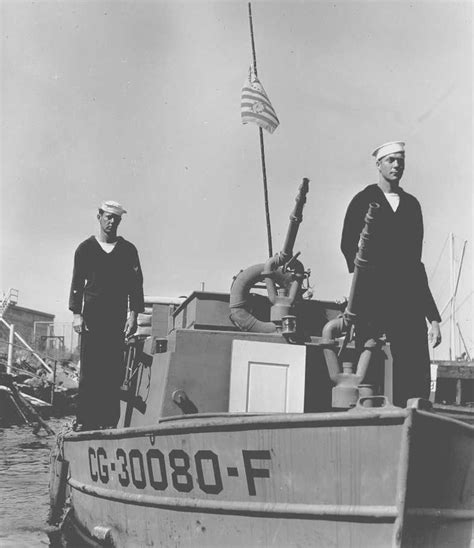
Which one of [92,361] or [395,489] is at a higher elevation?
[92,361]

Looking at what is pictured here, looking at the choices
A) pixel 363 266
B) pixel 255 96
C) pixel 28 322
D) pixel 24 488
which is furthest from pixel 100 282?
pixel 28 322

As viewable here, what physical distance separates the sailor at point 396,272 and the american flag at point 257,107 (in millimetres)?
4309

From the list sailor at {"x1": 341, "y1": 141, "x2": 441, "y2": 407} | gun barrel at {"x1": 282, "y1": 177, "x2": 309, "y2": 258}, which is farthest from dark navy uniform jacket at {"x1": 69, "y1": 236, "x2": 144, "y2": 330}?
sailor at {"x1": 341, "y1": 141, "x2": 441, "y2": 407}

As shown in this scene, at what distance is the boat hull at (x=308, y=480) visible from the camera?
13.6ft

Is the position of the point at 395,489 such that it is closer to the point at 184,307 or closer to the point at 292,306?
the point at 292,306

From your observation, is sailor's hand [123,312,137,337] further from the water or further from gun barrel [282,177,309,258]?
the water

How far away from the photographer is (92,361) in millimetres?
6820

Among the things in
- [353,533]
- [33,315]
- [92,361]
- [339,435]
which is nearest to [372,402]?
[339,435]

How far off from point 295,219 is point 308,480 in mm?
2649

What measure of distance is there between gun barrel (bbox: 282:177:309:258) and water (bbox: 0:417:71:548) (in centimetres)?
395

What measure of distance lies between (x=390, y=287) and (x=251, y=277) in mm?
2276

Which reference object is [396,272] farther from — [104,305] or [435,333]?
[104,305]

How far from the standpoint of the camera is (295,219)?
6371 millimetres

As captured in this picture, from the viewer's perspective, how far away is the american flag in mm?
8984
